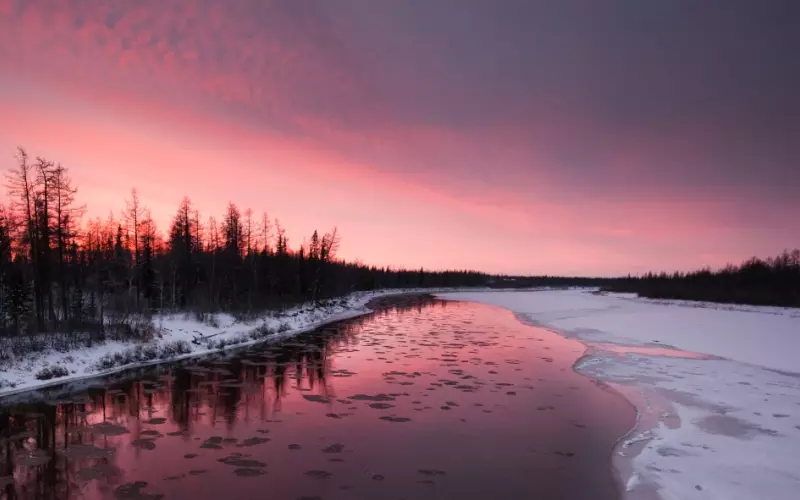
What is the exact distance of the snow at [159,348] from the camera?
15.3 meters

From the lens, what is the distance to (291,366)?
19375mm

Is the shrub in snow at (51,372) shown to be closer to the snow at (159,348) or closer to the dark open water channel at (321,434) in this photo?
the snow at (159,348)

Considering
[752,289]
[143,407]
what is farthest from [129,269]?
[752,289]

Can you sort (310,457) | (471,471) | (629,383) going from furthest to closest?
(629,383), (310,457), (471,471)

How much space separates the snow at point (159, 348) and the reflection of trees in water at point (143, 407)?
1502 mm

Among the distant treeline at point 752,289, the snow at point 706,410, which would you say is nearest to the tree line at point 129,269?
the snow at point 706,410

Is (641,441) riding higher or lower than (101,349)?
lower

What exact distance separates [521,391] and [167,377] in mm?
13854

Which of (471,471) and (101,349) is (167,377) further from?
(471,471)

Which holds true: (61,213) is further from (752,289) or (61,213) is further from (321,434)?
(752,289)

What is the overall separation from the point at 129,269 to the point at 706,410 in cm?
4924

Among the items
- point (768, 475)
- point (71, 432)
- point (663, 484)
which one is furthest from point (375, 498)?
point (71, 432)

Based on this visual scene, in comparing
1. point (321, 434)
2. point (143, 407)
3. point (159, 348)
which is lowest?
point (321, 434)

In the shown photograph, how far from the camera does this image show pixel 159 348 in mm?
20828
